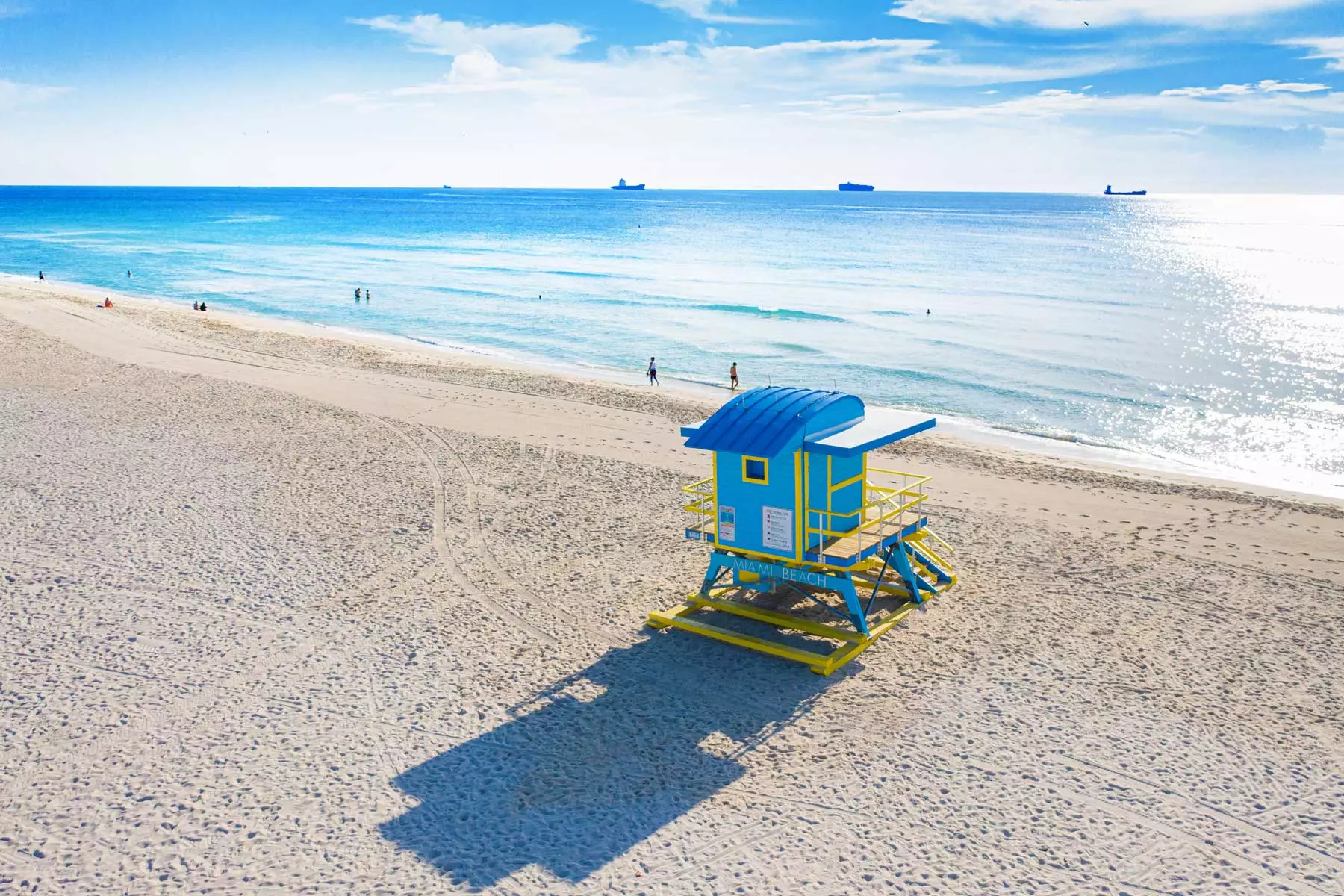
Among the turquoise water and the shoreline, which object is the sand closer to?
the shoreline

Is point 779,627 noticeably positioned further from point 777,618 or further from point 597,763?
point 597,763

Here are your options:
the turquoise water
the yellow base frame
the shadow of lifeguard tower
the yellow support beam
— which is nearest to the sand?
the shadow of lifeguard tower

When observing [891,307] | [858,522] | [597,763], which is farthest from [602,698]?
[891,307]

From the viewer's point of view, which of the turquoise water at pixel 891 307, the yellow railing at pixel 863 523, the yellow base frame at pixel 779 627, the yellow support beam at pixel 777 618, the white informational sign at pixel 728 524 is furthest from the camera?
the turquoise water at pixel 891 307

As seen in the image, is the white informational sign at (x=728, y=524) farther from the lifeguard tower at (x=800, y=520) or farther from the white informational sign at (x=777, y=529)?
the white informational sign at (x=777, y=529)

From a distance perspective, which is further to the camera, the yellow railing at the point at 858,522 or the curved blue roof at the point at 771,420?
the yellow railing at the point at 858,522

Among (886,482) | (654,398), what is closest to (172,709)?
(886,482)

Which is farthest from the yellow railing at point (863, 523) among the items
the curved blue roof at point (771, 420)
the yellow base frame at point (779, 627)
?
the yellow base frame at point (779, 627)

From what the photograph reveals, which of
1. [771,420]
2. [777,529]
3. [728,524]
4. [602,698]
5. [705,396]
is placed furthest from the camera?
[705,396]
